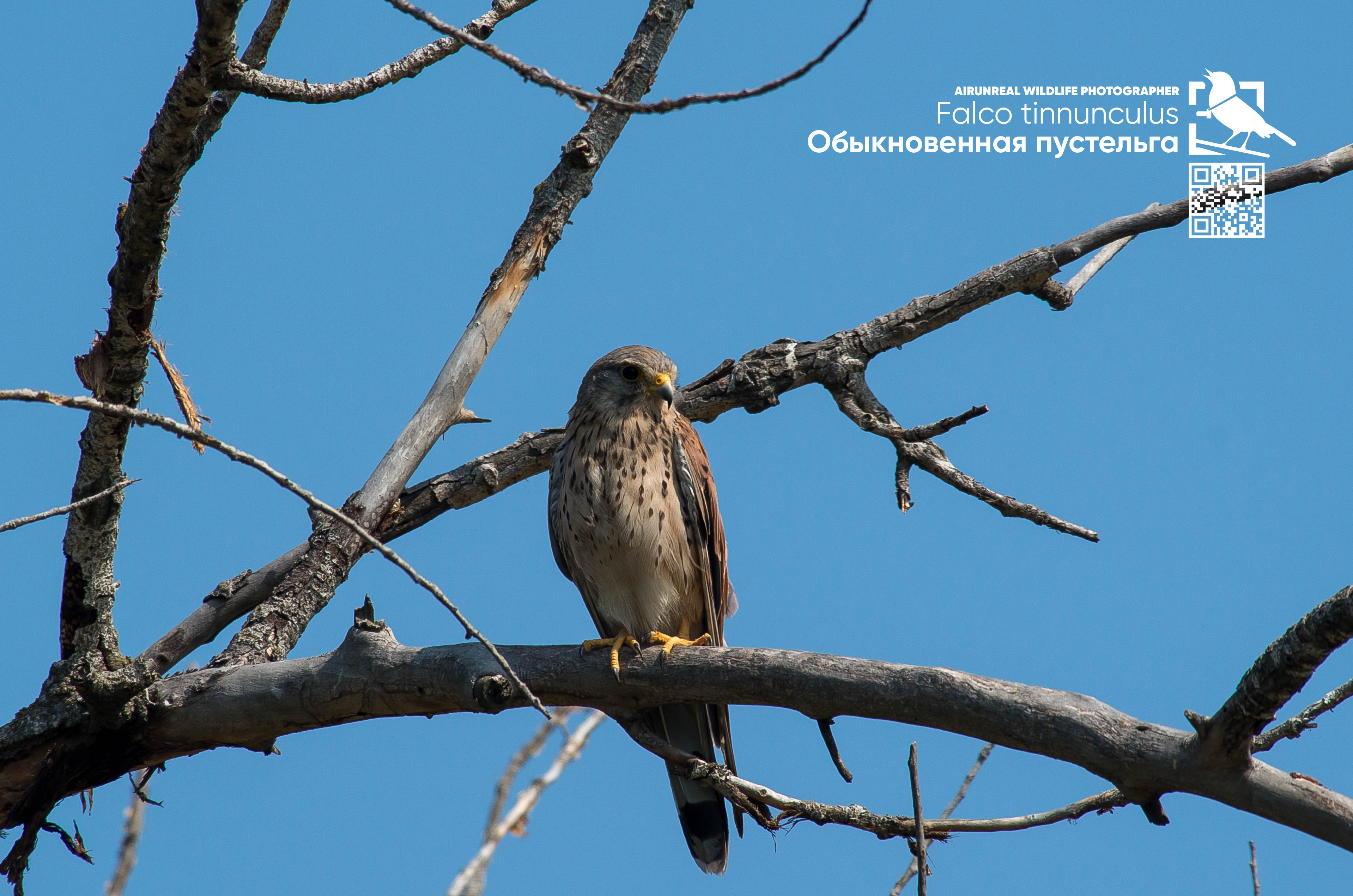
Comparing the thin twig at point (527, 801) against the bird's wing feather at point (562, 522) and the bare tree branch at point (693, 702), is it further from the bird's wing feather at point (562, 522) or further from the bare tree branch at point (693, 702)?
the bird's wing feather at point (562, 522)

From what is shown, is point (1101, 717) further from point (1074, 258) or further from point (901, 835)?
point (1074, 258)

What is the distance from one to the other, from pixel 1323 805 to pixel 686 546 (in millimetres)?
2542

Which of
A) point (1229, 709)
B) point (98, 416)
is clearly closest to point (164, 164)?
point (98, 416)

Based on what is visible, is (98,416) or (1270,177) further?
(1270,177)

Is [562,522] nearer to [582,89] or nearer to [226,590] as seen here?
[226,590]

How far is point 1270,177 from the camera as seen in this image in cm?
397

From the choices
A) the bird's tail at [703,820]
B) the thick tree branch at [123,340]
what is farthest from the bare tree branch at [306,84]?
the bird's tail at [703,820]

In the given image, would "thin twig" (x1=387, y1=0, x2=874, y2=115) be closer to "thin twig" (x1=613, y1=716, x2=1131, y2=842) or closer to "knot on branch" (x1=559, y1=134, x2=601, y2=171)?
"thin twig" (x1=613, y1=716, x2=1131, y2=842)

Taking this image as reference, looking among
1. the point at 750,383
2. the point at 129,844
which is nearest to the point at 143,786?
the point at 129,844

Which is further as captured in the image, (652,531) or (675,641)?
(652,531)

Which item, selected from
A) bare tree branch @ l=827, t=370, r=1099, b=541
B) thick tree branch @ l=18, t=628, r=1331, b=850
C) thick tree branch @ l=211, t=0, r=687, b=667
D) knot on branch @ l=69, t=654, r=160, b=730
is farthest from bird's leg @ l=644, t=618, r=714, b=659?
knot on branch @ l=69, t=654, r=160, b=730

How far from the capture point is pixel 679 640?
3828mm

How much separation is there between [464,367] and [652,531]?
3.52 feet

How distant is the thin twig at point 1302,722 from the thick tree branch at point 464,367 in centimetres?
300
